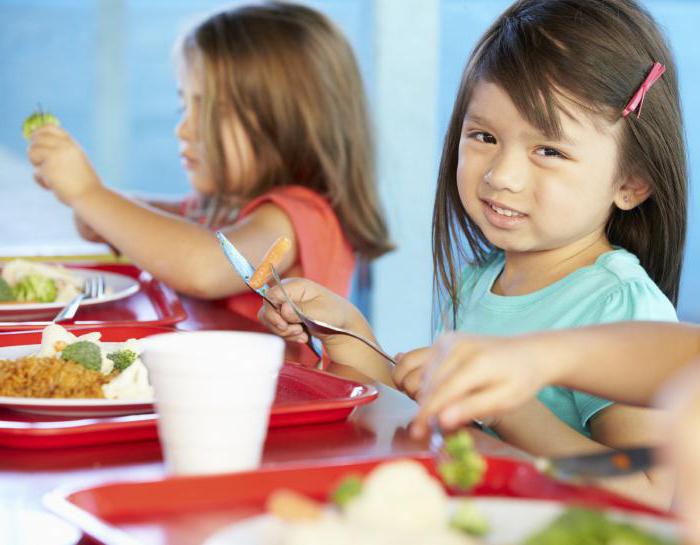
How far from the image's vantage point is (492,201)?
1.38 meters

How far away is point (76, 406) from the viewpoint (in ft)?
2.92

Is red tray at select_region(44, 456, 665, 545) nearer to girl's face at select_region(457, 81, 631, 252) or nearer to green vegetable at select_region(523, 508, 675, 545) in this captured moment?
green vegetable at select_region(523, 508, 675, 545)

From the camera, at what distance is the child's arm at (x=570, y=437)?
1.09 meters

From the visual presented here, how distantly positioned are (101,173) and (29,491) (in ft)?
12.5

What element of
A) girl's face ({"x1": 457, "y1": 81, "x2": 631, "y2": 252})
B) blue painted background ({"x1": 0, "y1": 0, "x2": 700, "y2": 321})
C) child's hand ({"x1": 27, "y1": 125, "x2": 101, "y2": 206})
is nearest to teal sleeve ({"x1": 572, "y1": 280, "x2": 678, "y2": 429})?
girl's face ({"x1": 457, "y1": 81, "x2": 631, "y2": 252})

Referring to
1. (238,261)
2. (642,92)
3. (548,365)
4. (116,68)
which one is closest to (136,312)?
(238,261)

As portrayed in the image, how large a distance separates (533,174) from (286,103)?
3.21 feet

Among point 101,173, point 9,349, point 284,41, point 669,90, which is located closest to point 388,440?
point 9,349

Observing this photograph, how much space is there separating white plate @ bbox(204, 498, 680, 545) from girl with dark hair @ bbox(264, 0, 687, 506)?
64 cm

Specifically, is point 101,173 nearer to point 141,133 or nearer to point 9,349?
point 141,133

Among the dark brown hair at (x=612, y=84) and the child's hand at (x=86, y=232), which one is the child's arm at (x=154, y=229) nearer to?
the child's hand at (x=86, y=232)

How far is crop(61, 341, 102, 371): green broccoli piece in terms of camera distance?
3.21 feet

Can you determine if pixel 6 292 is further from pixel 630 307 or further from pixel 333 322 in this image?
pixel 630 307

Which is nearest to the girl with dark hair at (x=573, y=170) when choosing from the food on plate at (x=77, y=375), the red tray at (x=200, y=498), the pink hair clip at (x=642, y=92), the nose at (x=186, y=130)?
the pink hair clip at (x=642, y=92)
